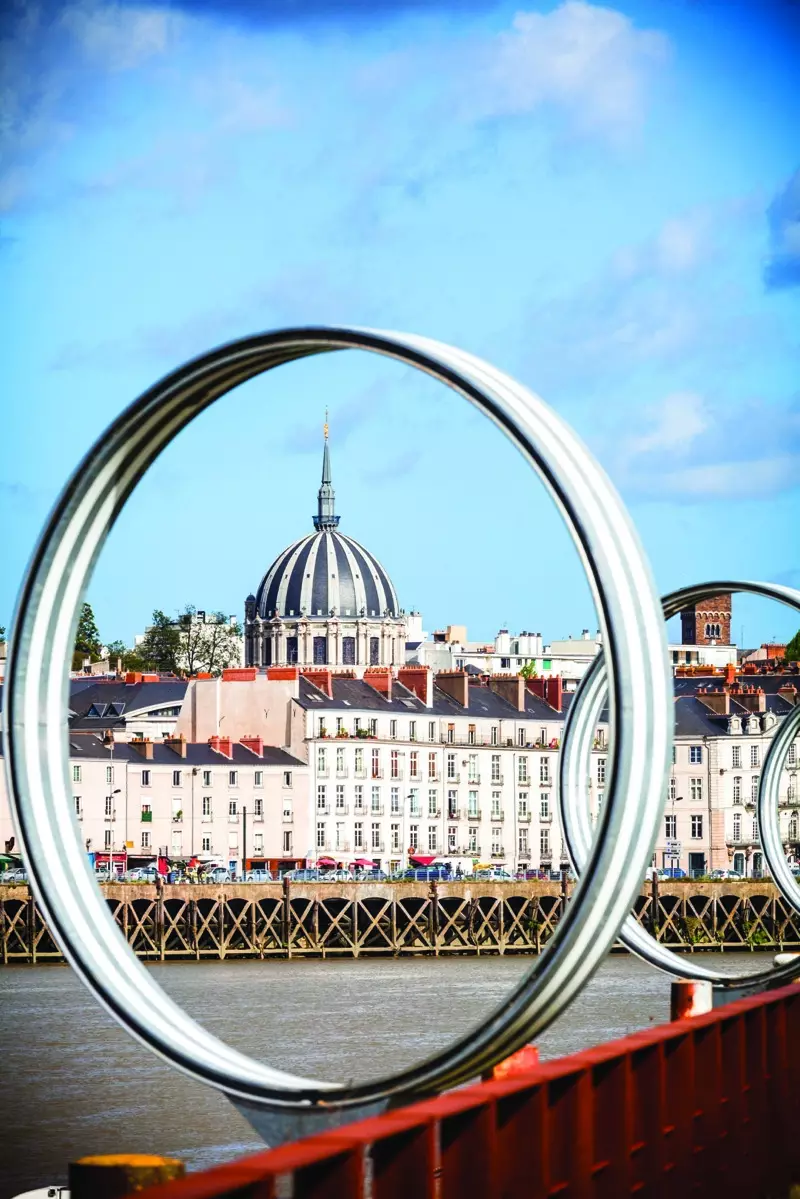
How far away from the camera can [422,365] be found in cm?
1065

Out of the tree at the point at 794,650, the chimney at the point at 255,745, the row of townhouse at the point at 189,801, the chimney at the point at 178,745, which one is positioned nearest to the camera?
the row of townhouse at the point at 189,801

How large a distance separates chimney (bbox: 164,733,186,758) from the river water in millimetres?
24905

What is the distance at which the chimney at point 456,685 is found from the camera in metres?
111

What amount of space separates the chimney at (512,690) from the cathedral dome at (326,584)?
58.5 meters

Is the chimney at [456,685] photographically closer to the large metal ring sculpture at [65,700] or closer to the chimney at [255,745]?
the chimney at [255,745]

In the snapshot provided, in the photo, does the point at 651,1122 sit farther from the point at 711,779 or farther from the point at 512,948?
the point at 711,779

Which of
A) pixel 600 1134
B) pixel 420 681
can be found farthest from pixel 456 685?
pixel 600 1134

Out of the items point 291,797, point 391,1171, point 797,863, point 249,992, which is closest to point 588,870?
point 391,1171

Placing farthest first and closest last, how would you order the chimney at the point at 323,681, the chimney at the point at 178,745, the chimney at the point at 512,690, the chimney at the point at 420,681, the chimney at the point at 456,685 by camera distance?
the chimney at the point at 512,690
the chimney at the point at 456,685
the chimney at the point at 420,681
the chimney at the point at 323,681
the chimney at the point at 178,745

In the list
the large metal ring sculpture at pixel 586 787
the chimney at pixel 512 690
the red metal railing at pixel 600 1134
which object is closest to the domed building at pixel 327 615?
the chimney at pixel 512 690

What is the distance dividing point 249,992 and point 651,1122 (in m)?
47.6

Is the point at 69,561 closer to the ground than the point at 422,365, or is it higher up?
closer to the ground

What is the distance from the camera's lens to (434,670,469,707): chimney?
111062 millimetres

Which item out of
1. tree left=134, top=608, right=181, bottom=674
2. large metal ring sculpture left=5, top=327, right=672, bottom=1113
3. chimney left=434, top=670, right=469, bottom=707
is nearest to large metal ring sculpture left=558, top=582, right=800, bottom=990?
large metal ring sculpture left=5, top=327, right=672, bottom=1113
